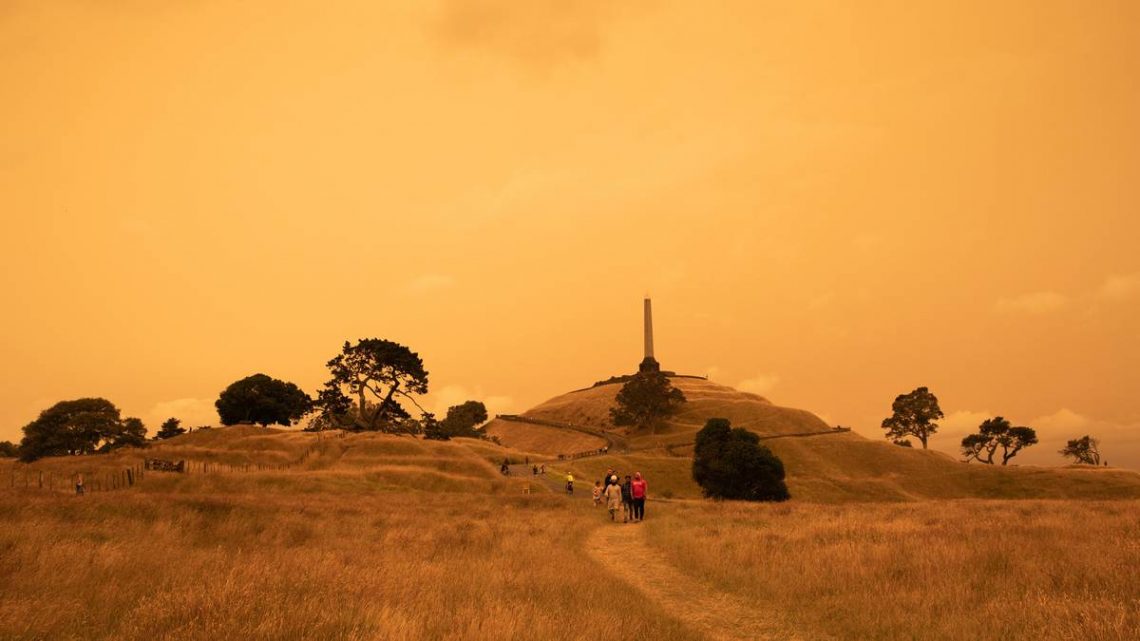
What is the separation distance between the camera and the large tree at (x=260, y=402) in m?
104

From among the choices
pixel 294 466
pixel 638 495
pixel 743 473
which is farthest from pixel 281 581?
pixel 743 473

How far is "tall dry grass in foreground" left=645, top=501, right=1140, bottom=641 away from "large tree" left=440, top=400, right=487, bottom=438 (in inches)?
4406

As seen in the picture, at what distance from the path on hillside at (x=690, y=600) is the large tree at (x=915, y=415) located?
121m

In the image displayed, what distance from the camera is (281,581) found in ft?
33.5

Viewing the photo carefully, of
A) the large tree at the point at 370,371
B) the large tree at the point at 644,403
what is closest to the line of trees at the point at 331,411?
the large tree at the point at 370,371

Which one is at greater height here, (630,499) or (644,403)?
(644,403)

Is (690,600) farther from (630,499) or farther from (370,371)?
(370,371)

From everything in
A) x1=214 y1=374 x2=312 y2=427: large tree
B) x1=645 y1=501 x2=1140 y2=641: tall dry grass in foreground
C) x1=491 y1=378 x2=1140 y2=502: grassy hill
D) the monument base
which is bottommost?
x1=491 y1=378 x2=1140 y2=502: grassy hill

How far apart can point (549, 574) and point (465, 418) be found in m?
128

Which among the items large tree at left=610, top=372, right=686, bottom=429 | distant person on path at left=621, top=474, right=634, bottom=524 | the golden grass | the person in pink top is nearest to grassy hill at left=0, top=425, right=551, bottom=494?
distant person on path at left=621, top=474, right=634, bottom=524

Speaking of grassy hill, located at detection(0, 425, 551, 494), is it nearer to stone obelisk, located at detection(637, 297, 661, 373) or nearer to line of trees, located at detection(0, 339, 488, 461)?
line of trees, located at detection(0, 339, 488, 461)

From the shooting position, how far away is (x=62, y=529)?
48.6 ft

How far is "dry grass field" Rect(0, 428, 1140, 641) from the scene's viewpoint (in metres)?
8.23

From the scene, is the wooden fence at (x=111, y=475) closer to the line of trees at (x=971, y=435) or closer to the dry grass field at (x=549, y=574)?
the dry grass field at (x=549, y=574)
